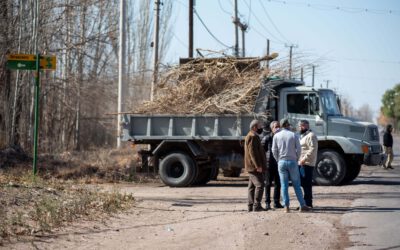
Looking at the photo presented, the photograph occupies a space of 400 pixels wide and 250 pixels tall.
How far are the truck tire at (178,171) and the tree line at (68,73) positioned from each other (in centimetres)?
529

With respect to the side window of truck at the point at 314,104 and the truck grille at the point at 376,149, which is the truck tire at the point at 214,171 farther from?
the truck grille at the point at 376,149

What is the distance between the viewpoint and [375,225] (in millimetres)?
10781

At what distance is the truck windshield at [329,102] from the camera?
60.4ft

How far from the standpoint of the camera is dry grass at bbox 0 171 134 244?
31.5ft

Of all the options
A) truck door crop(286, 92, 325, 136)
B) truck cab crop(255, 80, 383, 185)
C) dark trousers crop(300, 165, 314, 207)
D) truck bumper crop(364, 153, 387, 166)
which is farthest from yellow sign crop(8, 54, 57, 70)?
truck bumper crop(364, 153, 387, 166)

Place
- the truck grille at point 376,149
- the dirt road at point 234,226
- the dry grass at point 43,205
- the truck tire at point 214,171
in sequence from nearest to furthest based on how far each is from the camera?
the dirt road at point 234,226
the dry grass at point 43,205
the truck grille at point 376,149
the truck tire at point 214,171

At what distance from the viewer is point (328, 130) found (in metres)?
18.3

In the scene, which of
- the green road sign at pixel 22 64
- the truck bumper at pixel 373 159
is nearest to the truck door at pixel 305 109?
the truck bumper at pixel 373 159

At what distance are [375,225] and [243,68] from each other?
902 cm

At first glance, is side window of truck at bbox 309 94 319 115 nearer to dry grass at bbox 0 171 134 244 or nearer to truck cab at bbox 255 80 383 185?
truck cab at bbox 255 80 383 185

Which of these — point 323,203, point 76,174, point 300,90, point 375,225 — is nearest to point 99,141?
point 76,174

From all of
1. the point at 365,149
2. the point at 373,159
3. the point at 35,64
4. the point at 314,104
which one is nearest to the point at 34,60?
the point at 35,64

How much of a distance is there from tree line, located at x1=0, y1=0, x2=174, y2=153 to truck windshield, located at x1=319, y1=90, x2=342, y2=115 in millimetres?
8316

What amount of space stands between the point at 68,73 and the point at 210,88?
50.7ft
